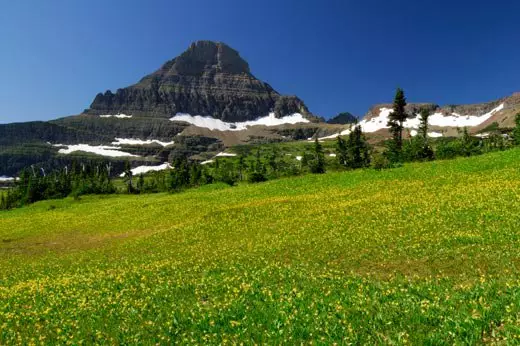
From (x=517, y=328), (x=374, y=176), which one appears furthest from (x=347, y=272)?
(x=374, y=176)

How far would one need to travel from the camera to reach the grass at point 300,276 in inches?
434

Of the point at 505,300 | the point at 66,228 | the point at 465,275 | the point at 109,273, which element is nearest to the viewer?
the point at 505,300

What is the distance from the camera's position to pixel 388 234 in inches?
933

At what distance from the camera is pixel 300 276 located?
56.3 ft

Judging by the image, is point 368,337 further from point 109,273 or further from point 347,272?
point 109,273

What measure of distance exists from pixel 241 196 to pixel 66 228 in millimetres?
24400

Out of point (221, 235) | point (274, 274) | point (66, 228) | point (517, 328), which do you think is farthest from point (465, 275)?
point (66, 228)

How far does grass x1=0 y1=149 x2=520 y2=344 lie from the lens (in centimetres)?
1103

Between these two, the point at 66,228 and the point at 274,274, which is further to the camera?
the point at 66,228

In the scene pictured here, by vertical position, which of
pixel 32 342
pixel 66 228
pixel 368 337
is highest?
pixel 368 337

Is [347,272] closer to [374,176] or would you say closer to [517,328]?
[517,328]

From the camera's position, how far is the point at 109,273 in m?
22.5

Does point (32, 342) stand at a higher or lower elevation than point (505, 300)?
lower

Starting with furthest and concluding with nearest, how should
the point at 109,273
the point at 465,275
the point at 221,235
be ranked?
1. the point at 221,235
2. the point at 109,273
3. the point at 465,275
